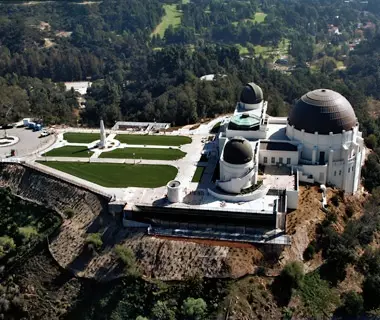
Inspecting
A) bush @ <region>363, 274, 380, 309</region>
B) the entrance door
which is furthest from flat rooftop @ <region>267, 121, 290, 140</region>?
bush @ <region>363, 274, 380, 309</region>

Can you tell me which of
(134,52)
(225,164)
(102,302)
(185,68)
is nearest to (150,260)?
(102,302)

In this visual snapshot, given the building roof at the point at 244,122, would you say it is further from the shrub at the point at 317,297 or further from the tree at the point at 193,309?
the tree at the point at 193,309

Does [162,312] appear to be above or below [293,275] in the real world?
below

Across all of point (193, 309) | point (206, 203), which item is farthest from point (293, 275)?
point (206, 203)

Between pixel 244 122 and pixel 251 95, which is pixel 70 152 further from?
pixel 251 95

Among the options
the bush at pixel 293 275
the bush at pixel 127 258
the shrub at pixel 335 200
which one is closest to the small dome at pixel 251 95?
the shrub at pixel 335 200

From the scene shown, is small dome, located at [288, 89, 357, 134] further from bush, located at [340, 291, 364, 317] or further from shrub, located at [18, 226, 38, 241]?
shrub, located at [18, 226, 38, 241]

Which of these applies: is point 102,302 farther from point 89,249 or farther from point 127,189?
point 127,189
